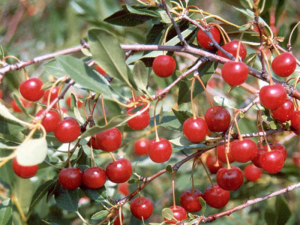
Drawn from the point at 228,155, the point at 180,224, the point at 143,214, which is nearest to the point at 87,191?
the point at 143,214

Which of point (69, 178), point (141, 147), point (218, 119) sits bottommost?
point (141, 147)

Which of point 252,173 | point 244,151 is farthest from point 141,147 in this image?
point 244,151

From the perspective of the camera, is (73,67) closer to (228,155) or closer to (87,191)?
(87,191)

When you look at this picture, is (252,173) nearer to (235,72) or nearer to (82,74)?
(235,72)

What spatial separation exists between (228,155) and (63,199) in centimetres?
50

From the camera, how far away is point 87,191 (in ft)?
3.84

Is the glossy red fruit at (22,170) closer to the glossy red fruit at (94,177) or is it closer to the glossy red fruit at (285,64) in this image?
the glossy red fruit at (94,177)

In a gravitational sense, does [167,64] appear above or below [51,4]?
above

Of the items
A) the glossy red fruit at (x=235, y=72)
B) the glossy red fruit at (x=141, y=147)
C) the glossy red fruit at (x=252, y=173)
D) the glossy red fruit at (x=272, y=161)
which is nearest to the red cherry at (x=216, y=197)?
the glossy red fruit at (x=272, y=161)

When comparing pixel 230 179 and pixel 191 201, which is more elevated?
pixel 230 179

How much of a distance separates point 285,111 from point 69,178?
60cm

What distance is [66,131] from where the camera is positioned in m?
0.94

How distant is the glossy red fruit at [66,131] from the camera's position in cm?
94

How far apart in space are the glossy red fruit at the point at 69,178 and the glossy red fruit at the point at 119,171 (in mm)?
91
